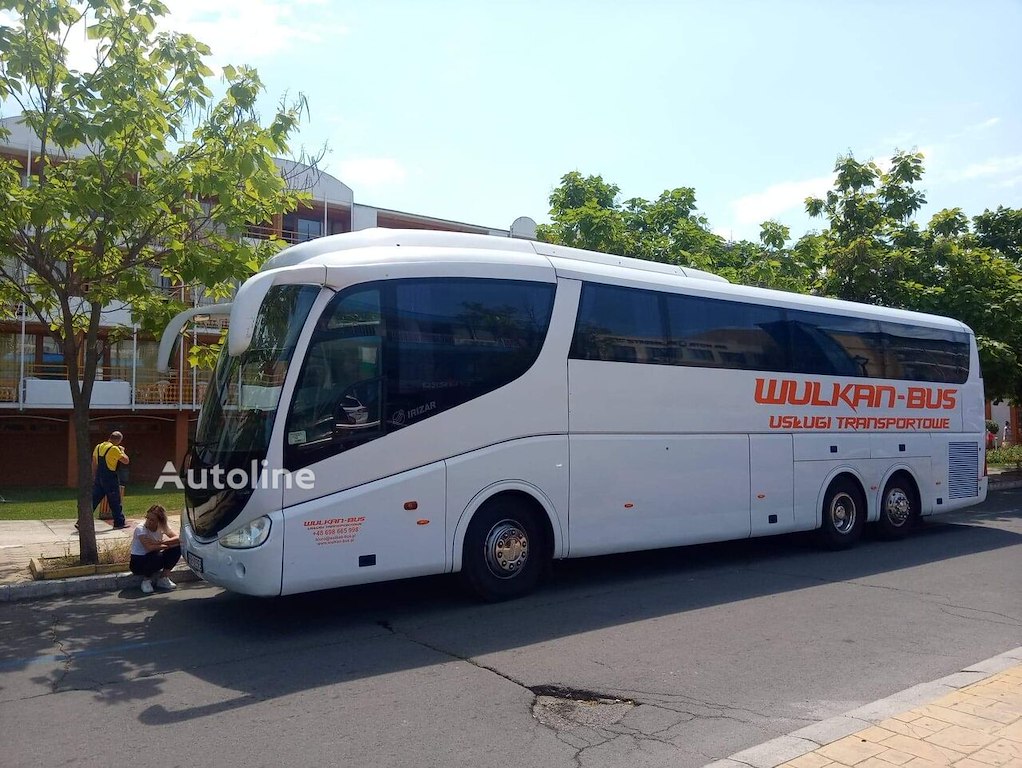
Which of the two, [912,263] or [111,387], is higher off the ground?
[912,263]

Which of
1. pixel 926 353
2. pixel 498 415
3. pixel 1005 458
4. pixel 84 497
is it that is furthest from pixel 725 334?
pixel 1005 458

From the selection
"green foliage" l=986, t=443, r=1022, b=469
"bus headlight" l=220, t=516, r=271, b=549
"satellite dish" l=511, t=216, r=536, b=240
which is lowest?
"green foliage" l=986, t=443, r=1022, b=469

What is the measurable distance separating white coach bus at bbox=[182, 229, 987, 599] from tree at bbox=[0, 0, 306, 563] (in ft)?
6.26

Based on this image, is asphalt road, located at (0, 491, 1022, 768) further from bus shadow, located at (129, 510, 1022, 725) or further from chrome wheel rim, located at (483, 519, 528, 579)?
chrome wheel rim, located at (483, 519, 528, 579)

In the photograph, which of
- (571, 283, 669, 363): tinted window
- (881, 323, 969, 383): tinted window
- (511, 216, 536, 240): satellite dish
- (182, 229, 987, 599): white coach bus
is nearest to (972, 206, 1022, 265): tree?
(881, 323, 969, 383): tinted window

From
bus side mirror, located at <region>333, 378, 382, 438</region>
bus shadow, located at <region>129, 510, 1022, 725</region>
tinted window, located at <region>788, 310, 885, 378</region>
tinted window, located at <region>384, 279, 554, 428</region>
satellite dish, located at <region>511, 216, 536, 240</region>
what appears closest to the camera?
bus shadow, located at <region>129, 510, 1022, 725</region>

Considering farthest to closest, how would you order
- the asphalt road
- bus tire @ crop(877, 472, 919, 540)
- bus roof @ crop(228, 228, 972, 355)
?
bus tire @ crop(877, 472, 919, 540) → bus roof @ crop(228, 228, 972, 355) → the asphalt road

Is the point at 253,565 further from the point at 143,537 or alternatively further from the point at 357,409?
the point at 143,537

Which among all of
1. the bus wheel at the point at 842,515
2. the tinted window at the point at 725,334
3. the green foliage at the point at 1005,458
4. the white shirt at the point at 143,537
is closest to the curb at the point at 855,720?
the tinted window at the point at 725,334

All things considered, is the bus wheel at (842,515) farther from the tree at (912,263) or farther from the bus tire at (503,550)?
the tree at (912,263)

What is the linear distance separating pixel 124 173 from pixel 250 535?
5.12 metres

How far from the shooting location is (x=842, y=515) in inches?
487

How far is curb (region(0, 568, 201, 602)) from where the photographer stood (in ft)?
30.0

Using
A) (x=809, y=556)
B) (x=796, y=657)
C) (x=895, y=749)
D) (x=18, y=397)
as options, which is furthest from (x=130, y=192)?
(x=18, y=397)
